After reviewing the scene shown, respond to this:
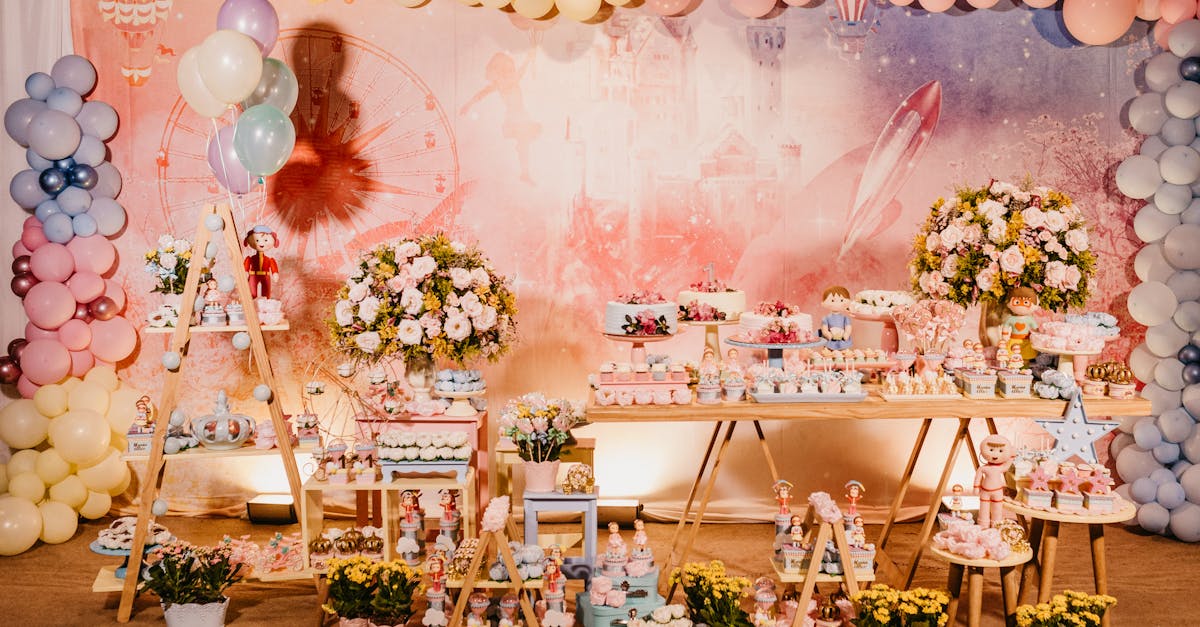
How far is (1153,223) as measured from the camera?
573 cm

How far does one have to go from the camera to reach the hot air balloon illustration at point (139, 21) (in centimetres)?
602

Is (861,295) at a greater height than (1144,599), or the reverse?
(861,295)

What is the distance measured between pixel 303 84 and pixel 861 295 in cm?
341

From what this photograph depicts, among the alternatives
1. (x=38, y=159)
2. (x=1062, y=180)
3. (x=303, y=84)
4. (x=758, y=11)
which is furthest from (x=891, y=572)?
(x=38, y=159)

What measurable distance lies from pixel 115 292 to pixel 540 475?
316cm

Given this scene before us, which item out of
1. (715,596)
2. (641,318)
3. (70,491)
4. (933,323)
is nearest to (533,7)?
(641,318)

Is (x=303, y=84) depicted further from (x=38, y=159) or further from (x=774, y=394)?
(x=774, y=394)

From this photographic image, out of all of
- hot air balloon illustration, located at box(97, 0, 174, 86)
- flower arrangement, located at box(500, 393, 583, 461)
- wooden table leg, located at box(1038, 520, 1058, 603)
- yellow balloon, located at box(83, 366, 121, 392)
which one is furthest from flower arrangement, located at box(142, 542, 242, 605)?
wooden table leg, located at box(1038, 520, 1058, 603)

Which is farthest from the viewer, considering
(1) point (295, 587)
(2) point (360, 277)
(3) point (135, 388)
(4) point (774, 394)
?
(3) point (135, 388)

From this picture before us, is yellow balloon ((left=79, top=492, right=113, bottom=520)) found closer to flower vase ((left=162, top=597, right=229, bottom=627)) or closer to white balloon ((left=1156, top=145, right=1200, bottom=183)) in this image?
flower vase ((left=162, top=597, right=229, bottom=627))

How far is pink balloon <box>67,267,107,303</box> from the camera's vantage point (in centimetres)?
584

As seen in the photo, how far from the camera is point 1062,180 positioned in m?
6.02

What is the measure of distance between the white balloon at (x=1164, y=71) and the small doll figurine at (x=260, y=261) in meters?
4.79

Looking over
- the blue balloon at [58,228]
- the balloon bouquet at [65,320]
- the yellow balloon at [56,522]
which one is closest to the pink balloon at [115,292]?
the balloon bouquet at [65,320]
